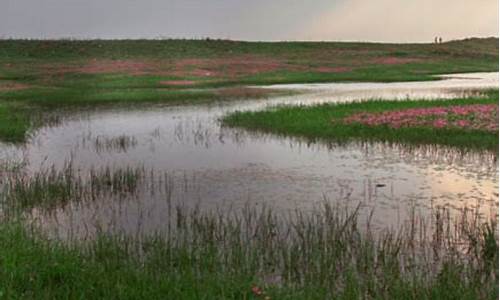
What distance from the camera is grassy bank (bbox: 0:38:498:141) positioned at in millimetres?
43281

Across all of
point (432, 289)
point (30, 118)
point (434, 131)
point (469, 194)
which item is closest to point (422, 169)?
point (469, 194)

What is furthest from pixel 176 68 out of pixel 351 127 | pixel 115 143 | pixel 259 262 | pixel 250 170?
pixel 259 262

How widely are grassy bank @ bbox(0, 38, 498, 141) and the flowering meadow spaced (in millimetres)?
→ 14073

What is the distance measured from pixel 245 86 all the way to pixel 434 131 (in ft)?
108

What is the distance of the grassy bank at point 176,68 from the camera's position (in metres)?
43.3

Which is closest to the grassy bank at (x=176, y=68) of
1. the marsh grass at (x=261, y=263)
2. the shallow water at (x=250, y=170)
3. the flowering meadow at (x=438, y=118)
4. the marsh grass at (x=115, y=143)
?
the marsh grass at (x=115, y=143)

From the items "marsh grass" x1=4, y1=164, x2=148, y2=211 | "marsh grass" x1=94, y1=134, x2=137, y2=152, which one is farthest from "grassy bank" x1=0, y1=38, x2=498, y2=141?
"marsh grass" x1=4, y1=164, x2=148, y2=211

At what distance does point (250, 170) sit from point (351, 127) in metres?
7.37

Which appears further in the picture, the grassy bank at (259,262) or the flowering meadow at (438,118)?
the flowering meadow at (438,118)

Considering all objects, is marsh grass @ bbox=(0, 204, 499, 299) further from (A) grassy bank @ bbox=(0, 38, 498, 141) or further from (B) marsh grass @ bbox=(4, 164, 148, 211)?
(A) grassy bank @ bbox=(0, 38, 498, 141)

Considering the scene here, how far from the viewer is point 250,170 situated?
17.8 meters

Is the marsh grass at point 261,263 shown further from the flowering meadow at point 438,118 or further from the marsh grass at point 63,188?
the flowering meadow at point 438,118

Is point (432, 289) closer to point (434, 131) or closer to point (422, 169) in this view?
point (422, 169)

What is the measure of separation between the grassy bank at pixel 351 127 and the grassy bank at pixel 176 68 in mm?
10353
